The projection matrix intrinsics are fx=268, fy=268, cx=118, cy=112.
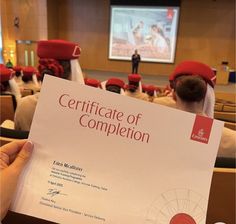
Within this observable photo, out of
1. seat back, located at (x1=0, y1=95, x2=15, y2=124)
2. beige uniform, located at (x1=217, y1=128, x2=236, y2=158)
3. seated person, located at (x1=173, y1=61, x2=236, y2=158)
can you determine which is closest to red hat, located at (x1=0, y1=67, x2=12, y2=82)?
seat back, located at (x1=0, y1=95, x2=15, y2=124)

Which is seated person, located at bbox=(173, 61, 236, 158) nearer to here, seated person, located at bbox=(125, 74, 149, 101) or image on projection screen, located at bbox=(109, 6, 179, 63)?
seated person, located at bbox=(125, 74, 149, 101)

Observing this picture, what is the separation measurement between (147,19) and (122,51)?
60.1 inches

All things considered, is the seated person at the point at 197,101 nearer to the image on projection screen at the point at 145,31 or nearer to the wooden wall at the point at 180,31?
the image on projection screen at the point at 145,31

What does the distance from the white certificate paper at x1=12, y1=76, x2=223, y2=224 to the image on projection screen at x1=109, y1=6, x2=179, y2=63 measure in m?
9.91

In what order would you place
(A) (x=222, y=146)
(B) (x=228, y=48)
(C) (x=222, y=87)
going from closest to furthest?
(A) (x=222, y=146) < (C) (x=222, y=87) < (B) (x=228, y=48)

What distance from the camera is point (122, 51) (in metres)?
10.6

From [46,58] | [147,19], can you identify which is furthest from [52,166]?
[147,19]

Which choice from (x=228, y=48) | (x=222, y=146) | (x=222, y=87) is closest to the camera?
(x=222, y=146)

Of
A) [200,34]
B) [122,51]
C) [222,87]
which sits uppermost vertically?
[200,34]

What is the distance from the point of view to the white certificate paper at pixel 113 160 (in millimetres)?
564

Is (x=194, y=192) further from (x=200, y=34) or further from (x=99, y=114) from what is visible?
(x=200, y=34)
